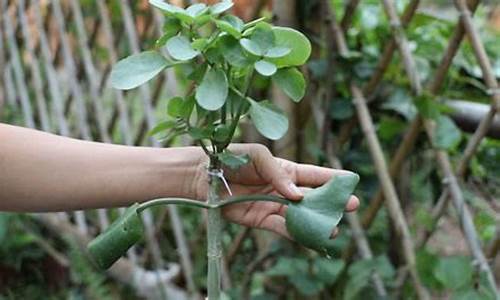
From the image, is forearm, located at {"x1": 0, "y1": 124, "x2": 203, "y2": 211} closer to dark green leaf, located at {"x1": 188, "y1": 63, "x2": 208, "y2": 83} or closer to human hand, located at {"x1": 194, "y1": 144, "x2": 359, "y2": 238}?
human hand, located at {"x1": 194, "y1": 144, "x2": 359, "y2": 238}

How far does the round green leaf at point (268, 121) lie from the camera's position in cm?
73

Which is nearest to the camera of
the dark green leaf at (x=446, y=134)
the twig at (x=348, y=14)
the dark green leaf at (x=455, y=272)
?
the dark green leaf at (x=455, y=272)

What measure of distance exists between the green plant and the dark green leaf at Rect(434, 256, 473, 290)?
68 cm

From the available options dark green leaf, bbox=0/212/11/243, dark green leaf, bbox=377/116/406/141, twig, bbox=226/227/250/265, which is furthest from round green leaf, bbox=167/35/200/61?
dark green leaf, bbox=0/212/11/243

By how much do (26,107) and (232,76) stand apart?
223 centimetres

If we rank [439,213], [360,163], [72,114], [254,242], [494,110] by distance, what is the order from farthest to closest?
[72,114]
[254,242]
[360,163]
[439,213]
[494,110]

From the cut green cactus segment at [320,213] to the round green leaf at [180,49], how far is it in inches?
6.1

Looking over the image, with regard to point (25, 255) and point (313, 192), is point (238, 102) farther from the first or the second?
point (25, 255)

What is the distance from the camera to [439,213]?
60.8 inches

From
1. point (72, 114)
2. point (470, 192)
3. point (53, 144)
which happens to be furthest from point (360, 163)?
point (72, 114)

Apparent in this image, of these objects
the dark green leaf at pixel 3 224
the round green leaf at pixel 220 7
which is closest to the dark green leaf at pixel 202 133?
the round green leaf at pixel 220 7

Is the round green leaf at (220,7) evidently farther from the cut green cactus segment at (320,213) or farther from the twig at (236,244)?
the twig at (236,244)

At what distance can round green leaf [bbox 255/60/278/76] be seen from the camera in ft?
2.29

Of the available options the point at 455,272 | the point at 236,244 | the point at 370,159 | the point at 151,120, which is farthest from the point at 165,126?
the point at 151,120
